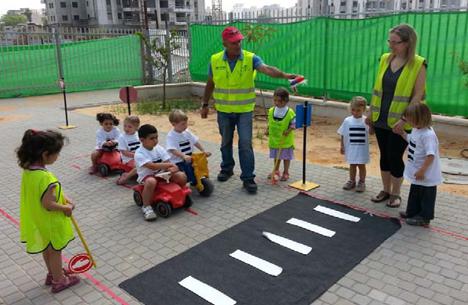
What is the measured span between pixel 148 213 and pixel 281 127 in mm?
2123

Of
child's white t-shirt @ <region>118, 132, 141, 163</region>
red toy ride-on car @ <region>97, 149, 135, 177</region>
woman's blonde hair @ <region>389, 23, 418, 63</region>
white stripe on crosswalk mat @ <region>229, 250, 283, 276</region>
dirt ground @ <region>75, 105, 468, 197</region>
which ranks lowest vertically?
dirt ground @ <region>75, 105, 468, 197</region>

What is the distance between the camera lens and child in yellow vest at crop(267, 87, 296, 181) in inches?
228

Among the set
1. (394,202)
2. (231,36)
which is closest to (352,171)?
(394,202)

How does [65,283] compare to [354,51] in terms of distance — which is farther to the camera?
[354,51]

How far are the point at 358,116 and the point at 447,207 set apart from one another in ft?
4.84

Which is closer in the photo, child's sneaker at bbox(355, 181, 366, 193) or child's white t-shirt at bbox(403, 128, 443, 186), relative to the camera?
child's white t-shirt at bbox(403, 128, 443, 186)

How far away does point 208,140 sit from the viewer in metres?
8.84

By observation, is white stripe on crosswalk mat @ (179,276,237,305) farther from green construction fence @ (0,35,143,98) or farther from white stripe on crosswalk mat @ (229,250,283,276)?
green construction fence @ (0,35,143,98)

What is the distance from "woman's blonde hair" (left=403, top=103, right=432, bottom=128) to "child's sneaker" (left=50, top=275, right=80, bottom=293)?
339 cm

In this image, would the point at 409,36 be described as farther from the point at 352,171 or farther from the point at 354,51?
the point at 354,51

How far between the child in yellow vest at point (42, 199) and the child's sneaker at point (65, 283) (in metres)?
0.22

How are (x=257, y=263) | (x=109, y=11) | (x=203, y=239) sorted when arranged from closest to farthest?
(x=257, y=263)
(x=203, y=239)
(x=109, y=11)

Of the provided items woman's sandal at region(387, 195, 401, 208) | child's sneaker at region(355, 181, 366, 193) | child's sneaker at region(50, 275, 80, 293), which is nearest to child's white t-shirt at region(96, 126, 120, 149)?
Result: child's sneaker at region(50, 275, 80, 293)

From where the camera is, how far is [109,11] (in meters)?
75.8
